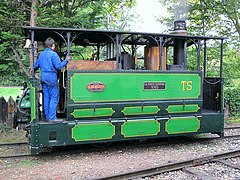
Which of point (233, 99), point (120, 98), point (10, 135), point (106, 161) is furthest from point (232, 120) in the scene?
point (10, 135)

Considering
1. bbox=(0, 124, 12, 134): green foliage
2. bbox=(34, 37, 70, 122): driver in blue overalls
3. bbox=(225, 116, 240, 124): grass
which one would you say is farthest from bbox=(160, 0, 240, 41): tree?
bbox=(0, 124, 12, 134): green foliage

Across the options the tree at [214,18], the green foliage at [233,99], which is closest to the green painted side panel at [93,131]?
the green foliage at [233,99]

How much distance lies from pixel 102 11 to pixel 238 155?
5.76 metres

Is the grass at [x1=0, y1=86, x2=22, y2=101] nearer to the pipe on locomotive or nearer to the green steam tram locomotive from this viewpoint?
the green steam tram locomotive

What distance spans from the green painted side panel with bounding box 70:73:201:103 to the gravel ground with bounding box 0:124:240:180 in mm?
1187

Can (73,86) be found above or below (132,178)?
above

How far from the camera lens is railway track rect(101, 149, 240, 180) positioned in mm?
4738

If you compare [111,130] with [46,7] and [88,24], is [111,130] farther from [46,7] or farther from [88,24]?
[46,7]

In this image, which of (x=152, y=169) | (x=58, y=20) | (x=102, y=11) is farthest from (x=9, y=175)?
(x=102, y=11)

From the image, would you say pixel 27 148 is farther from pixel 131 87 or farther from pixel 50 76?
pixel 131 87

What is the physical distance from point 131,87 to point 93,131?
48.9 inches

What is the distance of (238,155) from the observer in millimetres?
5926

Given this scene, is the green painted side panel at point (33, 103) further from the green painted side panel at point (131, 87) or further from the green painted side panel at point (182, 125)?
the green painted side panel at point (182, 125)

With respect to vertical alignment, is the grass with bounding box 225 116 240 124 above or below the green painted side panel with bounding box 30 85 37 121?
below
